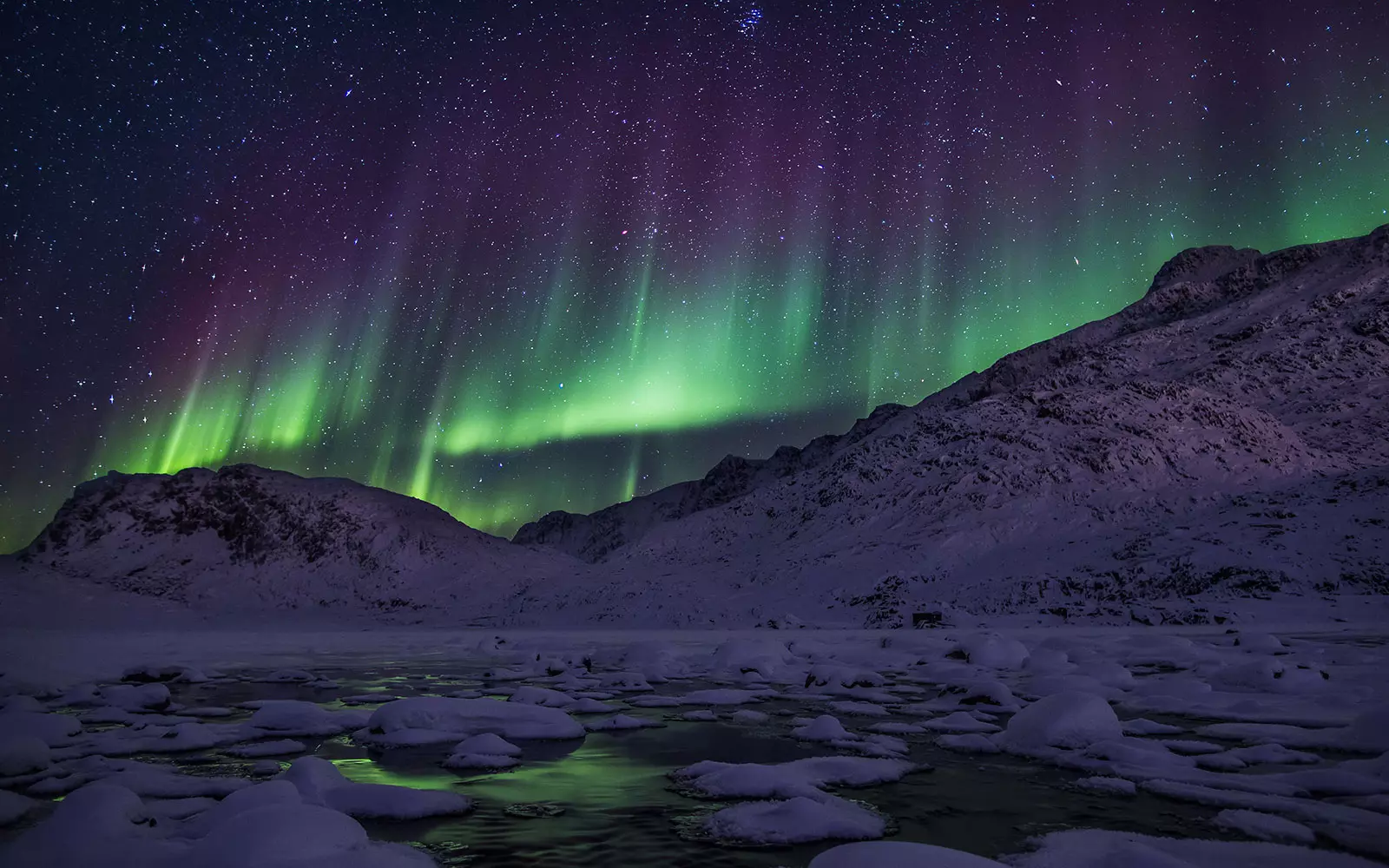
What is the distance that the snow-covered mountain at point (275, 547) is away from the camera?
115m

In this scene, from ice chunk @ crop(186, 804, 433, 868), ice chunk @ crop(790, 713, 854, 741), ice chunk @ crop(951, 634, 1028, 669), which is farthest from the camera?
ice chunk @ crop(951, 634, 1028, 669)

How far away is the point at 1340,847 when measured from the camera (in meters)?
5.44

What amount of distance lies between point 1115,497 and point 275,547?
127 m

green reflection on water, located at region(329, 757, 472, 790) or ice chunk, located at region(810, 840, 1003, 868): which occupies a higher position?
ice chunk, located at region(810, 840, 1003, 868)

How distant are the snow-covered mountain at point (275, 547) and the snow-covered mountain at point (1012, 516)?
46cm

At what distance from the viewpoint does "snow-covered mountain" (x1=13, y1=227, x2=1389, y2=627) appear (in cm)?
6931

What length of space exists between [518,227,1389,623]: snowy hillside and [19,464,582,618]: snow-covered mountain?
29.5m

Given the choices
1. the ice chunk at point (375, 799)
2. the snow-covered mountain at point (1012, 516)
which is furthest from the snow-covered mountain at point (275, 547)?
the ice chunk at point (375, 799)

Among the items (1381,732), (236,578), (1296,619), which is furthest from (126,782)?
(236,578)

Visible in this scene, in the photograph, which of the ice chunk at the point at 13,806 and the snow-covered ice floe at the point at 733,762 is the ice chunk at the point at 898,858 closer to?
the snow-covered ice floe at the point at 733,762

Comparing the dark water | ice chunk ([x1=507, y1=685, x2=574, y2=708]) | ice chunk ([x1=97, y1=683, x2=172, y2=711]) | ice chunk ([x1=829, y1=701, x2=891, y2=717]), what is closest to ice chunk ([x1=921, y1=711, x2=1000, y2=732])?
the dark water

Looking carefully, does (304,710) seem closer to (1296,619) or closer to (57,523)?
(1296,619)

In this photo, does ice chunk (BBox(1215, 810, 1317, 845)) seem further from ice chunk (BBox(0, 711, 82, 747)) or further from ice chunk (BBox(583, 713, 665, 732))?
ice chunk (BBox(0, 711, 82, 747))

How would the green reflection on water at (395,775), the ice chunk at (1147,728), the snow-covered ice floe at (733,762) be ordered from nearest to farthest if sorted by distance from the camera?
the snow-covered ice floe at (733,762)
the green reflection on water at (395,775)
the ice chunk at (1147,728)
